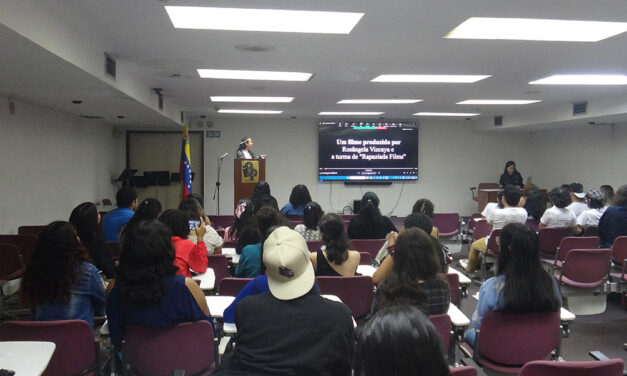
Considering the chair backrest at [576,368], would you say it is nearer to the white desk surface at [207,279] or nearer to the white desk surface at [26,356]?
the white desk surface at [26,356]

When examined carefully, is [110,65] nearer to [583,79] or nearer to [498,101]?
[583,79]

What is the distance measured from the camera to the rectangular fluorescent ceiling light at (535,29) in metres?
3.71

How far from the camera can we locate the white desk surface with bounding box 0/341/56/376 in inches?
73.2

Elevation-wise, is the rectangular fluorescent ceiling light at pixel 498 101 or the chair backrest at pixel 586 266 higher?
the rectangular fluorescent ceiling light at pixel 498 101

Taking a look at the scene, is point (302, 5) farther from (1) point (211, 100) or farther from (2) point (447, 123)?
(2) point (447, 123)

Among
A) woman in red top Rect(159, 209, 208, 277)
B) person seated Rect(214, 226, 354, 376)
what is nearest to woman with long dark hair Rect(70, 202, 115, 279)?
woman in red top Rect(159, 209, 208, 277)

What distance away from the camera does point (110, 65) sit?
4.77 meters

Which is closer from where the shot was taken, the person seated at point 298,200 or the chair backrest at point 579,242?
the chair backrest at point 579,242

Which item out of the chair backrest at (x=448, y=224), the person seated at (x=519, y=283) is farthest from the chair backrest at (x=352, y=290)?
the chair backrest at (x=448, y=224)

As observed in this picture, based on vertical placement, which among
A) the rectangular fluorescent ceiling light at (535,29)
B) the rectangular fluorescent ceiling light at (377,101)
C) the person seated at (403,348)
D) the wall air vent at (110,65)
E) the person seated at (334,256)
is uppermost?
the rectangular fluorescent ceiling light at (377,101)

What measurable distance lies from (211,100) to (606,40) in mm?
6183

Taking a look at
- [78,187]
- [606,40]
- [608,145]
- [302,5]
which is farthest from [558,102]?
[78,187]

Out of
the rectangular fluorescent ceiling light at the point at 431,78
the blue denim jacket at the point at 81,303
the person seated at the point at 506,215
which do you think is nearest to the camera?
the blue denim jacket at the point at 81,303

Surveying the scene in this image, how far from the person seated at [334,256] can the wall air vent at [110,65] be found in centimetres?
288
